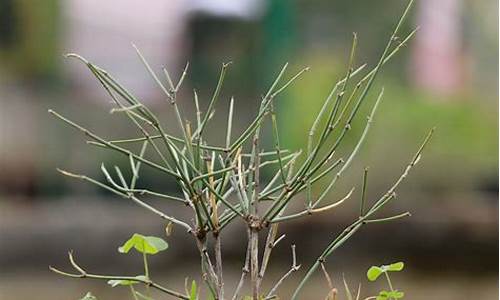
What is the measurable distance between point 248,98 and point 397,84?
350 mm

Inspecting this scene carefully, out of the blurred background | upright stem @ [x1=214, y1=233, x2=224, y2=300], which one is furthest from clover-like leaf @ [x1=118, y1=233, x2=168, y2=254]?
the blurred background

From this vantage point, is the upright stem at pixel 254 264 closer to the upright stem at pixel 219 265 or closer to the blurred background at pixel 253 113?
the upright stem at pixel 219 265

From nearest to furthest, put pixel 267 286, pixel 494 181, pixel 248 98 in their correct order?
1. pixel 267 286
2. pixel 248 98
3. pixel 494 181

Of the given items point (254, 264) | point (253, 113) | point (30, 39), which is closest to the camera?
point (254, 264)

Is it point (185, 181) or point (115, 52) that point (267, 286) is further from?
point (185, 181)

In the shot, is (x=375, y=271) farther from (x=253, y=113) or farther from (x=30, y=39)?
(x=30, y=39)

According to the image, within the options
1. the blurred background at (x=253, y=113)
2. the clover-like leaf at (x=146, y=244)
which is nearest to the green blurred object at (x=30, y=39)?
the blurred background at (x=253, y=113)

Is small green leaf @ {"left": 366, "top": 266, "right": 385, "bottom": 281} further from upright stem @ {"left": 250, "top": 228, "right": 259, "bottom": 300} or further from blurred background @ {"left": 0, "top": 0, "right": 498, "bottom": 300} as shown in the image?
blurred background @ {"left": 0, "top": 0, "right": 498, "bottom": 300}

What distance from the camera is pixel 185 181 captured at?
419 mm

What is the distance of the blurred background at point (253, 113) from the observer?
1629mm

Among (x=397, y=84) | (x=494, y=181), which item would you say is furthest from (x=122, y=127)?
(x=494, y=181)

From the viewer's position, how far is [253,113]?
1.76 meters

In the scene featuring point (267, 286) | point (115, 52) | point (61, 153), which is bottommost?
point (267, 286)

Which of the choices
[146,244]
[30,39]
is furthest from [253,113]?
[146,244]
